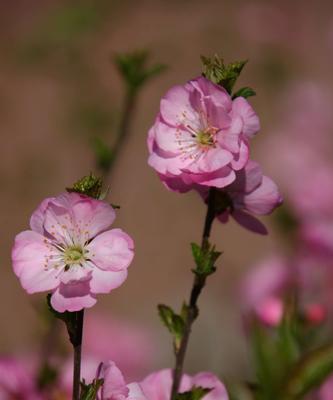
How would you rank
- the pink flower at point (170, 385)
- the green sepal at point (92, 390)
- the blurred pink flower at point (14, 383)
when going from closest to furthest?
1. the green sepal at point (92, 390)
2. the pink flower at point (170, 385)
3. the blurred pink flower at point (14, 383)

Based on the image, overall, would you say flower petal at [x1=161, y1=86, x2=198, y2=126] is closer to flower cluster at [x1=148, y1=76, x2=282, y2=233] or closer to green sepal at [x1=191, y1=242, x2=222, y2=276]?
flower cluster at [x1=148, y1=76, x2=282, y2=233]

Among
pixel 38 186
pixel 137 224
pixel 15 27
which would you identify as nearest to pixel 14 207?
pixel 38 186

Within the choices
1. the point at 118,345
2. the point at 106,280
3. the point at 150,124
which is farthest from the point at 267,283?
the point at 150,124

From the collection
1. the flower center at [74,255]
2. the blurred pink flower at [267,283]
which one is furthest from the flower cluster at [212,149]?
the blurred pink flower at [267,283]

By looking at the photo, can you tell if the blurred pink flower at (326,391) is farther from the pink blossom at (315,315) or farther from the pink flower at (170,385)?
the pink flower at (170,385)

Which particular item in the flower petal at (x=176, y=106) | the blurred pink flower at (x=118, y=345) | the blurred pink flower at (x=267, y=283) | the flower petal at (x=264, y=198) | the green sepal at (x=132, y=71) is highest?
→ the green sepal at (x=132, y=71)

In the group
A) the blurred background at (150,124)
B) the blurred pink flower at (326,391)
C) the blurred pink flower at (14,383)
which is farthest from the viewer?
the blurred background at (150,124)
